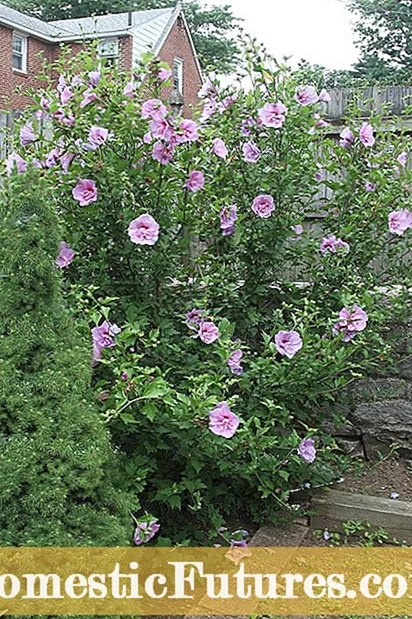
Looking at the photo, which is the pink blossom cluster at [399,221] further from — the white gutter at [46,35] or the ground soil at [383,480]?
the white gutter at [46,35]

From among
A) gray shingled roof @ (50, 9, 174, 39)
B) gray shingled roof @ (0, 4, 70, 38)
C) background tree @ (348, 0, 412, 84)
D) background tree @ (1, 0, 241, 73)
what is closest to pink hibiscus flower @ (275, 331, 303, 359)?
gray shingled roof @ (0, 4, 70, 38)

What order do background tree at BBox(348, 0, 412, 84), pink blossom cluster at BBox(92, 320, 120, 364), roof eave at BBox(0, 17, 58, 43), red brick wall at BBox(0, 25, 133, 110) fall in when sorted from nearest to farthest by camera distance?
pink blossom cluster at BBox(92, 320, 120, 364) < red brick wall at BBox(0, 25, 133, 110) < roof eave at BBox(0, 17, 58, 43) < background tree at BBox(348, 0, 412, 84)

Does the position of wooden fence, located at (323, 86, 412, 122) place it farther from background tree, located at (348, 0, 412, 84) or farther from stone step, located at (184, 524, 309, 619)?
background tree, located at (348, 0, 412, 84)

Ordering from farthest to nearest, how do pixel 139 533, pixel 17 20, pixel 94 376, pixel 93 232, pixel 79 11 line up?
1. pixel 79 11
2. pixel 17 20
3. pixel 93 232
4. pixel 94 376
5. pixel 139 533

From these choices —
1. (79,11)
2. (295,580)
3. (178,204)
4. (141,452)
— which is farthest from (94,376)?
(79,11)

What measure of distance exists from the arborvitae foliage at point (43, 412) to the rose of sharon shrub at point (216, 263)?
27 cm

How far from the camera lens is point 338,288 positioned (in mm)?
3014

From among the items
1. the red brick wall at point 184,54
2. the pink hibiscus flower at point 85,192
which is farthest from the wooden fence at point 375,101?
the red brick wall at point 184,54

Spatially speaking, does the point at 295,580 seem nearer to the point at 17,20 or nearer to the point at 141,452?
the point at 141,452

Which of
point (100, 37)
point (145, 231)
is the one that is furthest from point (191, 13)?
point (145, 231)

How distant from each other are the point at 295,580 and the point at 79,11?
23.1 meters

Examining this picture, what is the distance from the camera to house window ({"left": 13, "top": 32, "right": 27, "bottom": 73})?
17.6 meters

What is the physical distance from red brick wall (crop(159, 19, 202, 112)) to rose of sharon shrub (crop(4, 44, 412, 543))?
1753 centimetres

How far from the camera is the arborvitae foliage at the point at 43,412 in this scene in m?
1.83
